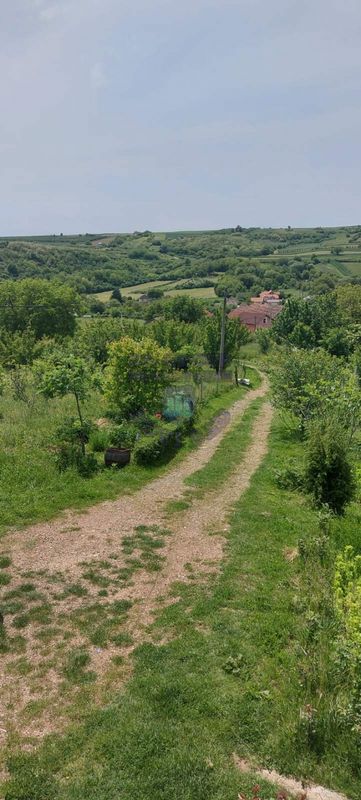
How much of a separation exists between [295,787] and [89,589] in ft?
14.1

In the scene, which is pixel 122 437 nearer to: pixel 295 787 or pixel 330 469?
pixel 330 469

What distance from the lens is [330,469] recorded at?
1076 centimetres

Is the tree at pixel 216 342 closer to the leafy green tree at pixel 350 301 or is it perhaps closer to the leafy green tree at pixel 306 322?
the leafy green tree at pixel 306 322

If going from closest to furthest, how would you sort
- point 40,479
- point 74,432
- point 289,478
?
point 40,479 < point 289,478 < point 74,432

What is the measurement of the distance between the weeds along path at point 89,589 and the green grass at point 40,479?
478 millimetres

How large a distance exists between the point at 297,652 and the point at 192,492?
6.46 m

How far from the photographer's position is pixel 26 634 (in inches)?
258

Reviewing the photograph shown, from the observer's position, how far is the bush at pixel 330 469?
10.7 m

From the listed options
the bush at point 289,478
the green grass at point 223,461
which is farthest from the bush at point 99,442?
the bush at point 289,478

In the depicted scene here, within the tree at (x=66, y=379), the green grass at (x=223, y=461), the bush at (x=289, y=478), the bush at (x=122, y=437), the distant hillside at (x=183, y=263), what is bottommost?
the green grass at (x=223, y=461)

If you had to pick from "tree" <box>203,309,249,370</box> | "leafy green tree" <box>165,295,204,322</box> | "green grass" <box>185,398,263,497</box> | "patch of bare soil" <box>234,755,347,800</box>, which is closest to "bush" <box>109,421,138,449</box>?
"green grass" <box>185,398,263,497</box>

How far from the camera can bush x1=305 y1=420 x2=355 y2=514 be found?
10.7 m

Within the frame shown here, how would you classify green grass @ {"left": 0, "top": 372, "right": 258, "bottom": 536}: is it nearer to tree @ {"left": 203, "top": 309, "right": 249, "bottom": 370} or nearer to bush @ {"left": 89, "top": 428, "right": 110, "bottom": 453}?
bush @ {"left": 89, "top": 428, "right": 110, "bottom": 453}

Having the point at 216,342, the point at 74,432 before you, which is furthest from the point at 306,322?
the point at 74,432
